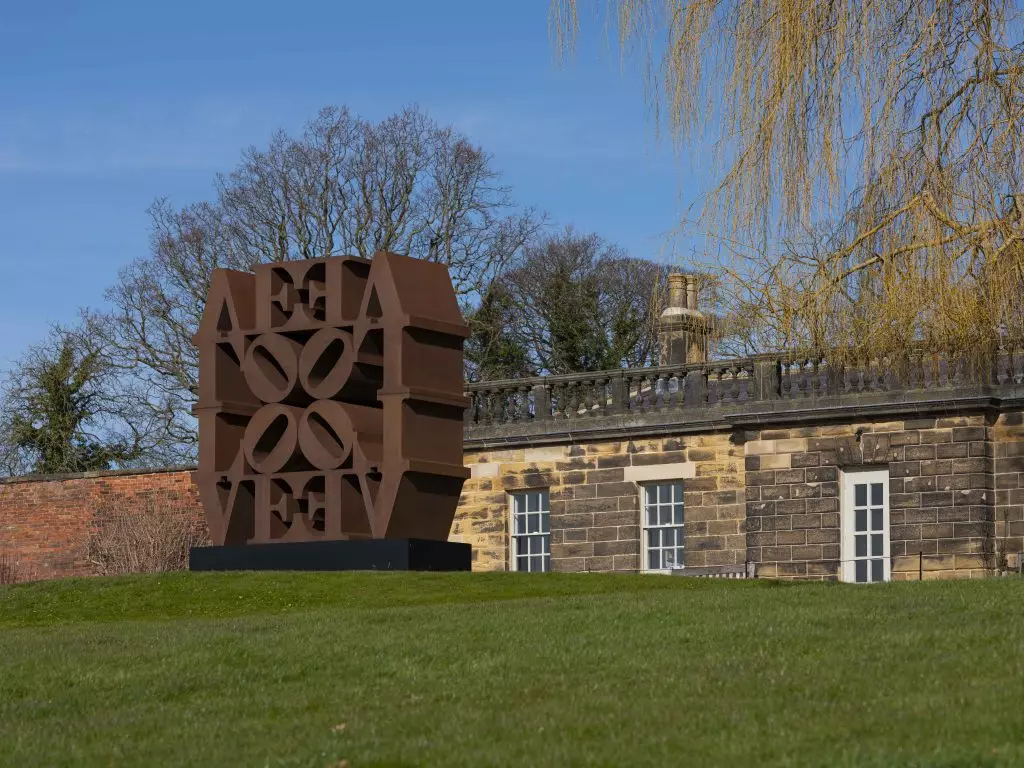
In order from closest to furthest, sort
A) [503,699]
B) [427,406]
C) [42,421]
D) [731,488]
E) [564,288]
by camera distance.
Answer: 1. [503,699]
2. [427,406]
3. [731,488]
4. [42,421]
5. [564,288]

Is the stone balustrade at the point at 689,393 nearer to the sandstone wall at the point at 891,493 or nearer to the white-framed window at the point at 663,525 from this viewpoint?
the sandstone wall at the point at 891,493

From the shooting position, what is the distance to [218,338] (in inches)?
874

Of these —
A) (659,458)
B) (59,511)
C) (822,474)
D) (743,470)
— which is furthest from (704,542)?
(59,511)

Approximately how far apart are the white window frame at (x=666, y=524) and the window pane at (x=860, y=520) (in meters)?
2.91

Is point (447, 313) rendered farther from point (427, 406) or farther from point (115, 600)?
point (115, 600)

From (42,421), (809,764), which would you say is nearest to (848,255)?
Answer: (809,764)

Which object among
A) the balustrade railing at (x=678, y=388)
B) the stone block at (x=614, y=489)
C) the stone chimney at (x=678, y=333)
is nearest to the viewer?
the balustrade railing at (x=678, y=388)

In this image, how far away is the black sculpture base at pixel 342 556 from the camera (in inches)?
808

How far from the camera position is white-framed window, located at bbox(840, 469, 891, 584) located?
2672cm

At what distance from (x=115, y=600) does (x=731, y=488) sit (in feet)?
38.3

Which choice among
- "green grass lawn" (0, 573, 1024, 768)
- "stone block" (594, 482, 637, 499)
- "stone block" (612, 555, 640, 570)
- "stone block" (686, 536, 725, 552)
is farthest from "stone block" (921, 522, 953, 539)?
"green grass lawn" (0, 573, 1024, 768)

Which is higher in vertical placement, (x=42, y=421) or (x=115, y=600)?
(x=42, y=421)

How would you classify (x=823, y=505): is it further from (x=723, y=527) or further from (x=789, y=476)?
(x=723, y=527)

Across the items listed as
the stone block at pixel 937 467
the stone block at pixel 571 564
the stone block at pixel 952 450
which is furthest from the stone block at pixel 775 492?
the stone block at pixel 571 564
